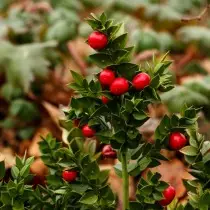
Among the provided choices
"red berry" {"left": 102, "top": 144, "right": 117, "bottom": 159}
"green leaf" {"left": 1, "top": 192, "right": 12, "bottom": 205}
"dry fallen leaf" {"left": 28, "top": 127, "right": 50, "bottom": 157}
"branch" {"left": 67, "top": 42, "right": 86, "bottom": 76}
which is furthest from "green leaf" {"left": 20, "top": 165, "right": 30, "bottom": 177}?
"branch" {"left": 67, "top": 42, "right": 86, "bottom": 76}

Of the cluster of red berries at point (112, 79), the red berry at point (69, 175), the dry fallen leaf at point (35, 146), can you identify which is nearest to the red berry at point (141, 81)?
the cluster of red berries at point (112, 79)

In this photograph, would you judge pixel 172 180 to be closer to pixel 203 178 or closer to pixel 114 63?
pixel 203 178

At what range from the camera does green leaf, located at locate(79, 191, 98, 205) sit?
3.84 feet

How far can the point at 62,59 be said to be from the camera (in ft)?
9.08

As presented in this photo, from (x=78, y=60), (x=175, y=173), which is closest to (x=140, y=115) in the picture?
(x=175, y=173)

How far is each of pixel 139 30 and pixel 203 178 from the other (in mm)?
1556

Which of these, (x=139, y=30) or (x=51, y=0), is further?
(x=51, y=0)

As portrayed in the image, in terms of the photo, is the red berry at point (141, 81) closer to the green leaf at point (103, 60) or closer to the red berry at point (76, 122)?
the green leaf at point (103, 60)

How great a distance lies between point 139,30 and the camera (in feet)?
8.86

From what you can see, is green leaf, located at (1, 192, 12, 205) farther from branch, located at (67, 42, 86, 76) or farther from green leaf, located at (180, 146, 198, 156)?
branch, located at (67, 42, 86, 76)

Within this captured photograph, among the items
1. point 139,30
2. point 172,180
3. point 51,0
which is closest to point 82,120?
point 172,180

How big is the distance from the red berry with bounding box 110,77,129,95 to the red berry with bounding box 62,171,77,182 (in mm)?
201

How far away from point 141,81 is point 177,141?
5.6 inches

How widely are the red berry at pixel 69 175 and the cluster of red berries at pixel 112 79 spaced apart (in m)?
0.20
